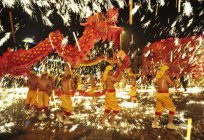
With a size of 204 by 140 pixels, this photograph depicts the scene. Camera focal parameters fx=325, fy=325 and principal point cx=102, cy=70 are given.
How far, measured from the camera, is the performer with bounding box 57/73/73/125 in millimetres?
10492

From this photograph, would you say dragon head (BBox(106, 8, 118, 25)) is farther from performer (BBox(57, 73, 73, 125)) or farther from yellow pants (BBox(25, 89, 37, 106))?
yellow pants (BBox(25, 89, 37, 106))

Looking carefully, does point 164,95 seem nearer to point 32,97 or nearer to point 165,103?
point 165,103

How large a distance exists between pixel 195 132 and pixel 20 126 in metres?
5.23

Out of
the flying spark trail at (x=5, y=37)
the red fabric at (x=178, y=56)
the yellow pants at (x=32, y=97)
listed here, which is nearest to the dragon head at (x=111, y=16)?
the yellow pants at (x=32, y=97)

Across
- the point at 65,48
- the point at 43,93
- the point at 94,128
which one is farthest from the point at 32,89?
the point at 94,128

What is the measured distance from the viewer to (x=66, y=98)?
10.5 meters

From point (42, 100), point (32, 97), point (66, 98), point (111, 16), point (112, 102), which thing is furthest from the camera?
point (111, 16)

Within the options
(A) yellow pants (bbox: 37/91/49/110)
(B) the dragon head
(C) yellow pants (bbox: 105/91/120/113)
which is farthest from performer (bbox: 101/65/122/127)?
(B) the dragon head

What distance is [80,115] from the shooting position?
1241cm

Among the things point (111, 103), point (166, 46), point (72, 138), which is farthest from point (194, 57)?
point (72, 138)

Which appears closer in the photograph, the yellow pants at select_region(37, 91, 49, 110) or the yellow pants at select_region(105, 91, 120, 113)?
the yellow pants at select_region(105, 91, 120, 113)

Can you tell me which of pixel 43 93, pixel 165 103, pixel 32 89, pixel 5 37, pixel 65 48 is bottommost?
pixel 165 103

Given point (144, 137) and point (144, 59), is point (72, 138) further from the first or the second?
point (144, 59)

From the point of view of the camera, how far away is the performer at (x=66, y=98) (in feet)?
34.4
